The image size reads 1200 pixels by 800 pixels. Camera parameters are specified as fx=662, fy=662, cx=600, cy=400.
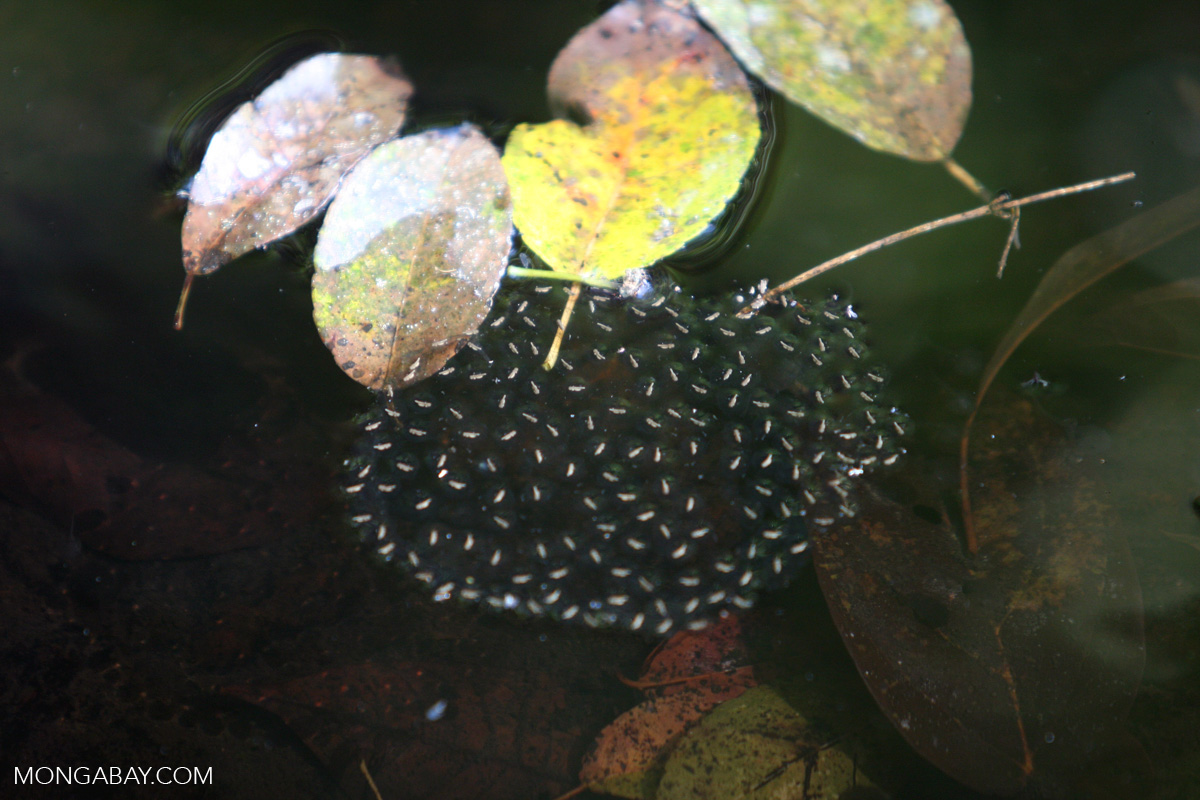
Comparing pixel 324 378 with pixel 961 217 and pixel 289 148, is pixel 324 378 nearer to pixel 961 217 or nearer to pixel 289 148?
pixel 289 148

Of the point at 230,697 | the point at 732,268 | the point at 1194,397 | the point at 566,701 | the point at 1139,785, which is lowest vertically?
the point at 1139,785

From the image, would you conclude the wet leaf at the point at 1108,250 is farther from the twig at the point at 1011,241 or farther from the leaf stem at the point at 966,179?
the leaf stem at the point at 966,179

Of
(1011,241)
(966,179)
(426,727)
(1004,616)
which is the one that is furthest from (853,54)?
(426,727)

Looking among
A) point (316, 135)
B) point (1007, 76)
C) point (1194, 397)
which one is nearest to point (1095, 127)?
point (1007, 76)

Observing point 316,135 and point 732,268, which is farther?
point 732,268

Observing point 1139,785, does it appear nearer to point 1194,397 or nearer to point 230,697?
point 1194,397

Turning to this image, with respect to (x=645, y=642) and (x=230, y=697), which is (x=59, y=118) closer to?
(x=230, y=697)

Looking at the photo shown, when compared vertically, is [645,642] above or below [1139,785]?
above
